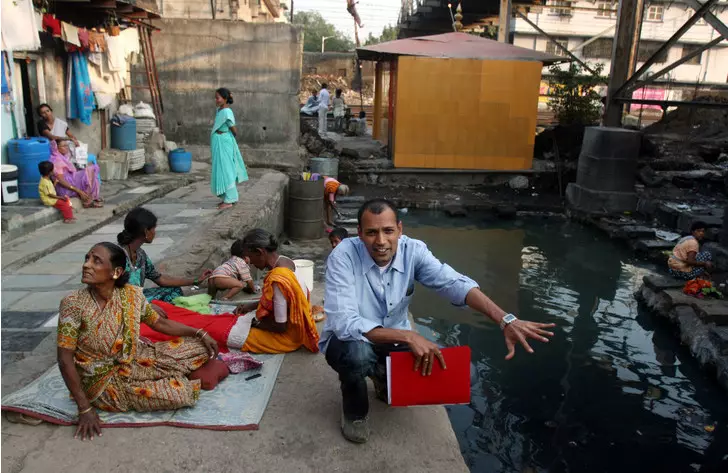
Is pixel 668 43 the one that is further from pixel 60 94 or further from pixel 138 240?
pixel 60 94

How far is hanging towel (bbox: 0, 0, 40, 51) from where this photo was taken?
17.6 feet

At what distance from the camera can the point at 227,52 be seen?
12078 mm

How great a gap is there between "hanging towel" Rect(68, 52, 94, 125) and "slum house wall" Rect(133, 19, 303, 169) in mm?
2784

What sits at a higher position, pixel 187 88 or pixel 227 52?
pixel 227 52

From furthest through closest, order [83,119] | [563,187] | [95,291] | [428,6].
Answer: [428,6] → [563,187] → [83,119] → [95,291]

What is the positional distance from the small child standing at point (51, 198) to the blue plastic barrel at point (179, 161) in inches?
154

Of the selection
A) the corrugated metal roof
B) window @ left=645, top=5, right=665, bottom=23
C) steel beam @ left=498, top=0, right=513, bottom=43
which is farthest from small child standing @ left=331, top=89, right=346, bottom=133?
window @ left=645, top=5, right=665, bottom=23

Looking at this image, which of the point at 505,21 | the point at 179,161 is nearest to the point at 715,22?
the point at 505,21

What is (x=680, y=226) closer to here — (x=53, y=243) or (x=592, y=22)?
(x=53, y=243)

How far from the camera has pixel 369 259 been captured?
9.73 ft

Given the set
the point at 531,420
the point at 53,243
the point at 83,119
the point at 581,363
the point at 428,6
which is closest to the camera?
the point at 531,420

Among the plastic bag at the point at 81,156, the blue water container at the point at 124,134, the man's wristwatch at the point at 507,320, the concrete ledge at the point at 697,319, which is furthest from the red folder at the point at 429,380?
the blue water container at the point at 124,134

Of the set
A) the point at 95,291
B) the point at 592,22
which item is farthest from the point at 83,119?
the point at 592,22

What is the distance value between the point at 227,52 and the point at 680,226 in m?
9.40
